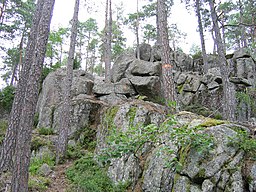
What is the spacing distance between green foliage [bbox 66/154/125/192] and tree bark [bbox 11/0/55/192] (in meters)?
1.56

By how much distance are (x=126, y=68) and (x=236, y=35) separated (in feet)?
56.9

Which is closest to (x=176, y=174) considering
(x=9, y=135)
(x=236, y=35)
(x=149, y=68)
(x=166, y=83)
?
(x=166, y=83)

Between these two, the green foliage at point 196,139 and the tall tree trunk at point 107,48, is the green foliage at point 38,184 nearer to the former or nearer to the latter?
the green foliage at point 196,139

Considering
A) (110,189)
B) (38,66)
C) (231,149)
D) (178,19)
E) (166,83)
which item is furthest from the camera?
(178,19)

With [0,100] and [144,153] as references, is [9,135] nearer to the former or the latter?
[144,153]

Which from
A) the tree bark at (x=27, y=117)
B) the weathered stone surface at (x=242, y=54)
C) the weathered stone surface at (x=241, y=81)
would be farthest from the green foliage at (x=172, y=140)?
the weathered stone surface at (x=242, y=54)

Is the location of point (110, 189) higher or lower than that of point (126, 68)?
lower

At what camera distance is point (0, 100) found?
14.3 m

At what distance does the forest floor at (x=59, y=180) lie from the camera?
6.00 metres

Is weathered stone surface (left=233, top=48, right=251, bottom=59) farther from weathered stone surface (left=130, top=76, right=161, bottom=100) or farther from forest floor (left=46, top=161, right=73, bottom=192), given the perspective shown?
forest floor (left=46, top=161, right=73, bottom=192)

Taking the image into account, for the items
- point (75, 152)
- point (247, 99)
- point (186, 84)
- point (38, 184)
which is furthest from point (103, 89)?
point (247, 99)

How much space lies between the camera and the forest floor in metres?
Result: 6.00

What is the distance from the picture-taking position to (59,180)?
665 cm

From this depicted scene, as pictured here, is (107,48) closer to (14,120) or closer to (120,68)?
(120,68)
